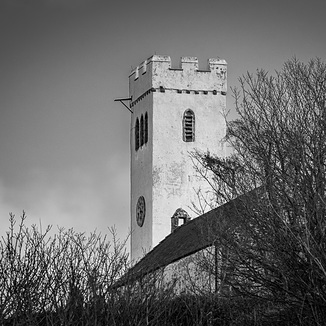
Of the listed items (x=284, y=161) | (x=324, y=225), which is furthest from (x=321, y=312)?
(x=284, y=161)

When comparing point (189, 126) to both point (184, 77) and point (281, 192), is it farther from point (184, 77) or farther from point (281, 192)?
point (281, 192)

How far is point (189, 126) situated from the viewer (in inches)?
2333

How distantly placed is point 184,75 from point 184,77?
0.11 meters

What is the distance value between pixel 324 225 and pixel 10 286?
6544mm

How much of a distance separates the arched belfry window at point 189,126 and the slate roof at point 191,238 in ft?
22.6

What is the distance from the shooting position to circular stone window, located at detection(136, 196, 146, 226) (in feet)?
194

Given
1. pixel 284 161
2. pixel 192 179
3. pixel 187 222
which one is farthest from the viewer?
pixel 192 179

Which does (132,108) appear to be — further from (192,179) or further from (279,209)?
(279,209)

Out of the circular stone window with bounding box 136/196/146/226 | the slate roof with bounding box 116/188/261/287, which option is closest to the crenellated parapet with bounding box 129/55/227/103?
the circular stone window with bounding box 136/196/146/226

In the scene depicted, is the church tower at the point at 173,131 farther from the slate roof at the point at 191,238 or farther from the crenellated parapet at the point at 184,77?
the slate roof at the point at 191,238

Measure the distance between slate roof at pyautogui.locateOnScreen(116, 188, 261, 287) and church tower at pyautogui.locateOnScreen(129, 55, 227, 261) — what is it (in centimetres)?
458

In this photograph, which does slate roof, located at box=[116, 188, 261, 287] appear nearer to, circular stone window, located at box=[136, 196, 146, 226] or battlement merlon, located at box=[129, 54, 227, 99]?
circular stone window, located at box=[136, 196, 146, 226]

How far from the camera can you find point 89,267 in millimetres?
25094

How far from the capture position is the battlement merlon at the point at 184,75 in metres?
58.8
